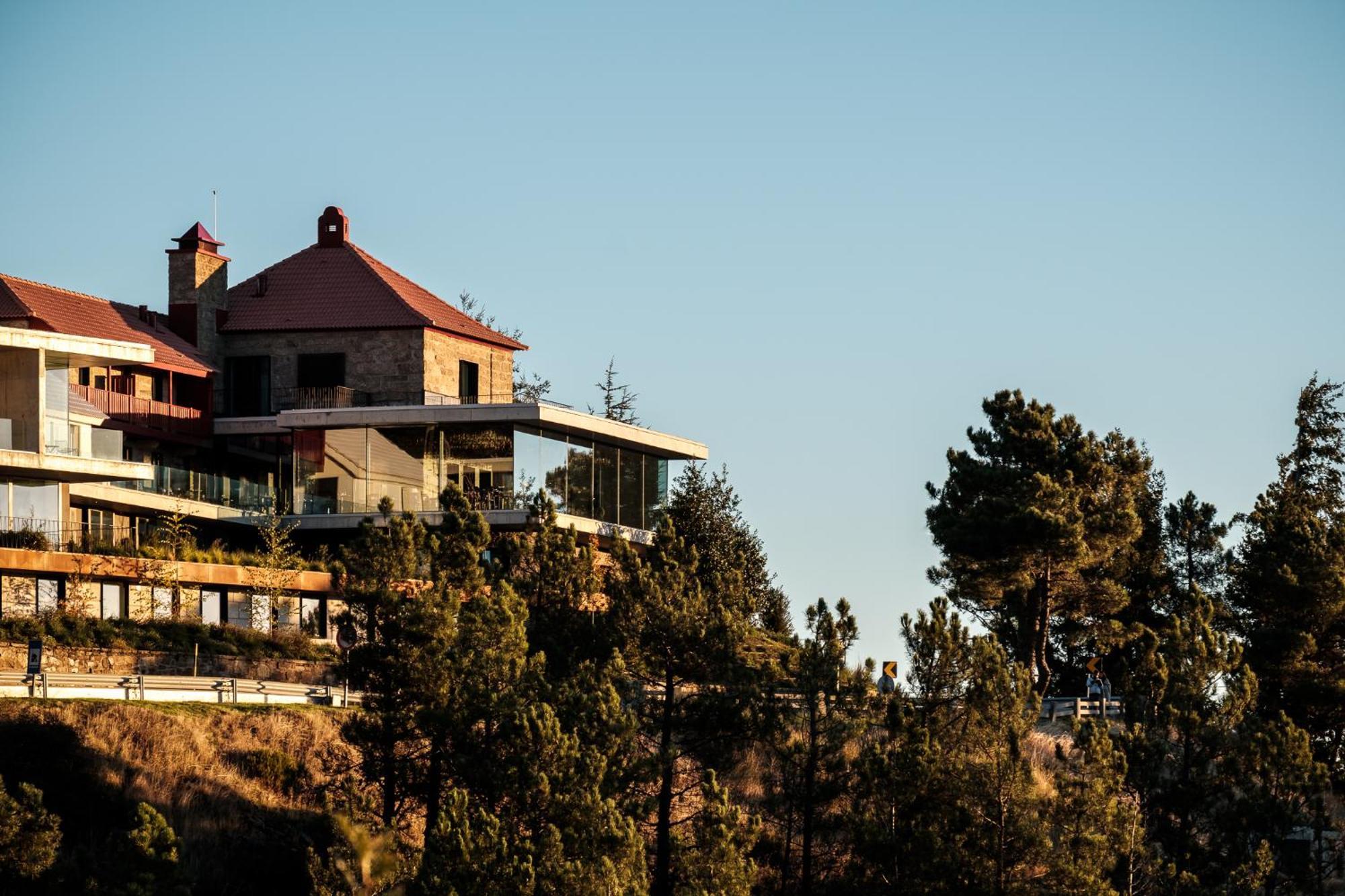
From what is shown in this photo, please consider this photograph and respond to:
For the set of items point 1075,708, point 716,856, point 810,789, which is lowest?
point 716,856

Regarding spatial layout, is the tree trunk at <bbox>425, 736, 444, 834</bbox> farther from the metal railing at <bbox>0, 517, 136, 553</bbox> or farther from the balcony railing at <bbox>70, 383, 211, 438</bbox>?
the balcony railing at <bbox>70, 383, 211, 438</bbox>

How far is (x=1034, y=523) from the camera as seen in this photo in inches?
2163

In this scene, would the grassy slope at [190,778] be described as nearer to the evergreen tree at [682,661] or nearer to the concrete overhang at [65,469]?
the evergreen tree at [682,661]

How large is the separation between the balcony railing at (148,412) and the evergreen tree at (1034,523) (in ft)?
71.8

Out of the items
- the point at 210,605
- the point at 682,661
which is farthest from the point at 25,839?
the point at 210,605

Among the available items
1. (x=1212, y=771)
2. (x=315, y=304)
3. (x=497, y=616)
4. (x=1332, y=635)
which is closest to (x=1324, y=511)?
(x=1332, y=635)

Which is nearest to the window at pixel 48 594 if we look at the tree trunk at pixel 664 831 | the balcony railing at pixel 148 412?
the balcony railing at pixel 148 412

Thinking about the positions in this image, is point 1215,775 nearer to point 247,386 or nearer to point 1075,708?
point 1075,708

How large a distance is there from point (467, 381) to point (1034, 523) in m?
18.3

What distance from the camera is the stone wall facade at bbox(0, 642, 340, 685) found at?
3981cm

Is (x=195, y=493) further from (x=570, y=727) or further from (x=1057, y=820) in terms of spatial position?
(x=1057, y=820)

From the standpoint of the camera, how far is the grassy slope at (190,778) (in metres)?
33.2

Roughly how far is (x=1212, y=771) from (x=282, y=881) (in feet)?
59.4

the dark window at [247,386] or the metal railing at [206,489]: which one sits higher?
the dark window at [247,386]
